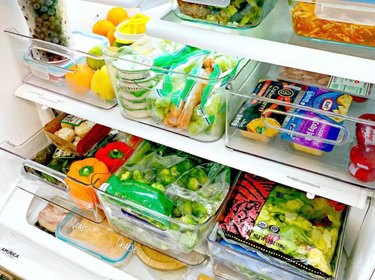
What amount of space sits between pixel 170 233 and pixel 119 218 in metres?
0.16

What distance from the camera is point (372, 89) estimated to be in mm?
892

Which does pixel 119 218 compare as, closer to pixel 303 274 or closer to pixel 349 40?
pixel 303 274

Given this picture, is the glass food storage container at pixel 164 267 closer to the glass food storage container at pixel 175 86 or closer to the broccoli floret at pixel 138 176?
the broccoli floret at pixel 138 176

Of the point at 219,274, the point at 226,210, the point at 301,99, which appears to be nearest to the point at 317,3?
the point at 301,99

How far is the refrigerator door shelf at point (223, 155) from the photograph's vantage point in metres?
0.78

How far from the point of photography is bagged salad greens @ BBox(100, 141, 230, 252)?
0.98m

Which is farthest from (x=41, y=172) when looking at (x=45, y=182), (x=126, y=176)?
(x=126, y=176)

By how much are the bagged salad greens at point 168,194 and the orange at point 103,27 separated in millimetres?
390

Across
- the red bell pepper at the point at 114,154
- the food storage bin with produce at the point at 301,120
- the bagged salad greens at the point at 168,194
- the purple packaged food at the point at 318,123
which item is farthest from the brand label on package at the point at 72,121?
the purple packaged food at the point at 318,123

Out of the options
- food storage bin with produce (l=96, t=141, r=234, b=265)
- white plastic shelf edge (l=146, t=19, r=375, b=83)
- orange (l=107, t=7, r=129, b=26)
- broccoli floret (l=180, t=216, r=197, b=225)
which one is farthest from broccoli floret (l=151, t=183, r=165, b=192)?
orange (l=107, t=7, r=129, b=26)

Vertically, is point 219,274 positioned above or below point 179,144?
below

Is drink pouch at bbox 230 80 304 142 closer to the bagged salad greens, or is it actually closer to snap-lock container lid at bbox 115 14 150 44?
the bagged salad greens

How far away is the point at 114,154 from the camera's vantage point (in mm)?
1204

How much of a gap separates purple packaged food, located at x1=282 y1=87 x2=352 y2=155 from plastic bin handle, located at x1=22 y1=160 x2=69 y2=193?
2.06 feet
